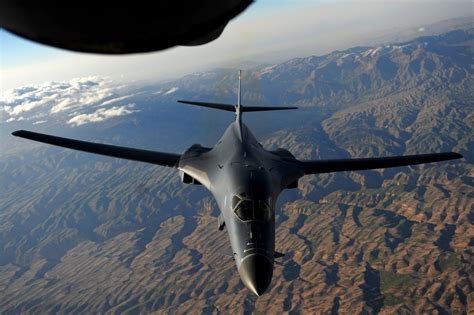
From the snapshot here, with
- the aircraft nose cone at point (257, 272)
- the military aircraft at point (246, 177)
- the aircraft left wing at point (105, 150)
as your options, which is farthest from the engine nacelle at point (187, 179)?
the aircraft nose cone at point (257, 272)

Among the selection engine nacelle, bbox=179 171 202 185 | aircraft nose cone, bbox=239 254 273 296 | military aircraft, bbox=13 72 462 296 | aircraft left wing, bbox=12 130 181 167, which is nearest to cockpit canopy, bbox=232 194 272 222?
military aircraft, bbox=13 72 462 296

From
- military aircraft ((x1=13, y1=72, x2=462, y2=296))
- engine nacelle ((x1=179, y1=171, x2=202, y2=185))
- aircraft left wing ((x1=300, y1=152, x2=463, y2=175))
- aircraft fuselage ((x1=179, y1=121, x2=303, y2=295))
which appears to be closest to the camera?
aircraft fuselage ((x1=179, y1=121, x2=303, y2=295))

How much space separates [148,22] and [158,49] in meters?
0.27

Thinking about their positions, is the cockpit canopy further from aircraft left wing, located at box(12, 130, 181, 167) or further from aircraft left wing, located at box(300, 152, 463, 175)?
aircraft left wing, located at box(12, 130, 181, 167)

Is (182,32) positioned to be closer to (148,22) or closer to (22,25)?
(148,22)

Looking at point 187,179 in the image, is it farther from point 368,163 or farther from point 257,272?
point 368,163

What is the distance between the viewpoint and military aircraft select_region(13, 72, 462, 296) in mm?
16031

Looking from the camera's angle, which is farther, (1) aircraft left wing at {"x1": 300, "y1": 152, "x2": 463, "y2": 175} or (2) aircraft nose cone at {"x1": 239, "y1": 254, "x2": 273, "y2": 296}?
(1) aircraft left wing at {"x1": 300, "y1": 152, "x2": 463, "y2": 175}

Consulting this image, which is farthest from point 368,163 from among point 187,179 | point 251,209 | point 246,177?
point 187,179

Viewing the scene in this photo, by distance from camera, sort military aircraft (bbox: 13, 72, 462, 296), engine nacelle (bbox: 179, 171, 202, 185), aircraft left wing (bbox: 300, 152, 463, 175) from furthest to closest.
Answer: engine nacelle (bbox: 179, 171, 202, 185) → aircraft left wing (bbox: 300, 152, 463, 175) → military aircraft (bbox: 13, 72, 462, 296)

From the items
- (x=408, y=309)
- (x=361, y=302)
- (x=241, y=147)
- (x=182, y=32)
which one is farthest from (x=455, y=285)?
(x=182, y=32)

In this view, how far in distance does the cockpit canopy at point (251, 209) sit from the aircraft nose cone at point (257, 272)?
190 cm

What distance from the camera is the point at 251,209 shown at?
16531 millimetres

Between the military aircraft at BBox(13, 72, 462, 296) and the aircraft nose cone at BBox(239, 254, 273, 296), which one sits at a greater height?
the military aircraft at BBox(13, 72, 462, 296)
